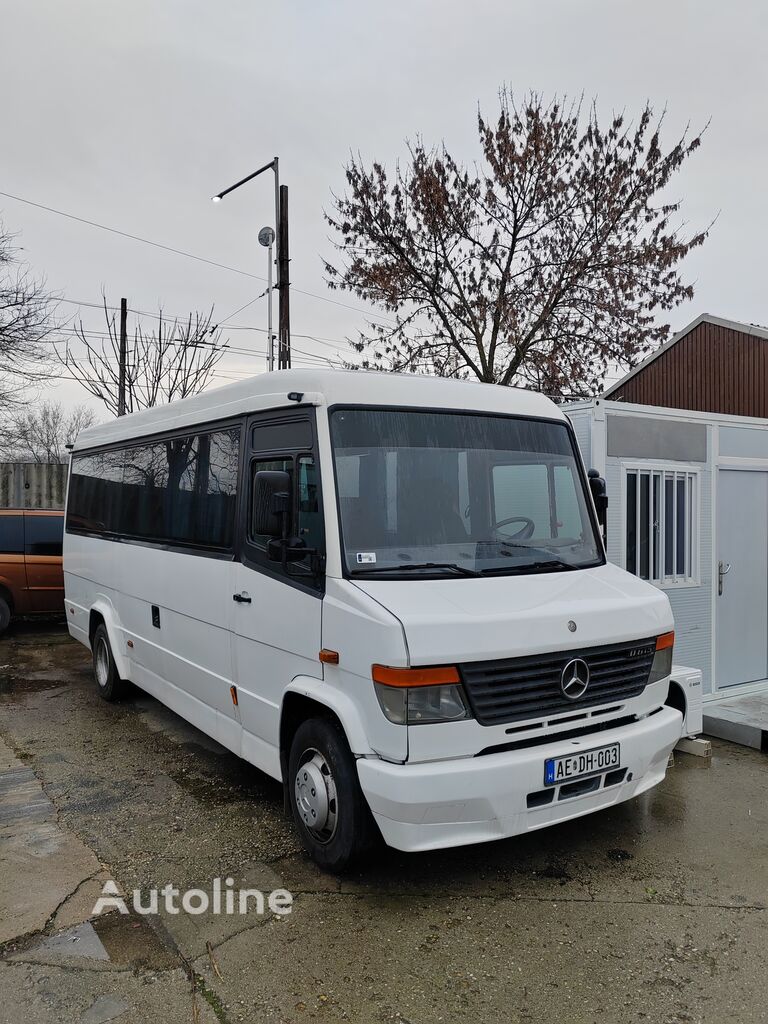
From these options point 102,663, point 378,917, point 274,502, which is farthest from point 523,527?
point 102,663

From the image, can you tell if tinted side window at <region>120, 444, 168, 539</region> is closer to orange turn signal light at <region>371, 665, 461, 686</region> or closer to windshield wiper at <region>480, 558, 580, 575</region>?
windshield wiper at <region>480, 558, 580, 575</region>

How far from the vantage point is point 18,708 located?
748 centimetres

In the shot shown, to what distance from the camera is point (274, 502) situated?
13.1 ft

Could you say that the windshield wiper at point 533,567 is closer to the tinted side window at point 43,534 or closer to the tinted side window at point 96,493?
the tinted side window at point 96,493

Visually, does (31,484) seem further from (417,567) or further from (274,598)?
(417,567)

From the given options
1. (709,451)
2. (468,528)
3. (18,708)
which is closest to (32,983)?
(468,528)

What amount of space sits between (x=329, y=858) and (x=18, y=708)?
15.9ft

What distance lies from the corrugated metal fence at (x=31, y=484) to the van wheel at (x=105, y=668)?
12.1 m

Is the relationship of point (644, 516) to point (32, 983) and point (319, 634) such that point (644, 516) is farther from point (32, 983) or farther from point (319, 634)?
point (32, 983)

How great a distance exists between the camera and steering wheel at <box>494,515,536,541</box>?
4.31 meters

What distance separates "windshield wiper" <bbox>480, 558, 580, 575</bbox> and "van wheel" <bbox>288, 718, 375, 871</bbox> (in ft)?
3.73

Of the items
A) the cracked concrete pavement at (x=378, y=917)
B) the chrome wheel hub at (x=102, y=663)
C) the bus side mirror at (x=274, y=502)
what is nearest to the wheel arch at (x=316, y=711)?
the cracked concrete pavement at (x=378, y=917)

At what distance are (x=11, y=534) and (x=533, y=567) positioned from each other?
30.8 ft

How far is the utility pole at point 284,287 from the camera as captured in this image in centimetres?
1332
